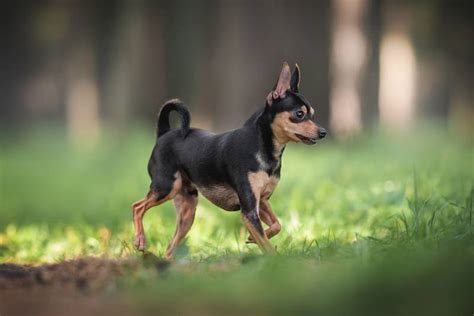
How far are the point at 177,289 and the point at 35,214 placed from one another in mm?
8021

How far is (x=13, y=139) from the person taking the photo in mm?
30516

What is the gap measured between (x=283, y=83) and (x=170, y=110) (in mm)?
1458

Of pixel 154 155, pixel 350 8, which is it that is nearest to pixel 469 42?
pixel 350 8

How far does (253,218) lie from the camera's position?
6.06m

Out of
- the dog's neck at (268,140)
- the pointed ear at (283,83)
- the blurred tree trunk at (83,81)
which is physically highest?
the pointed ear at (283,83)

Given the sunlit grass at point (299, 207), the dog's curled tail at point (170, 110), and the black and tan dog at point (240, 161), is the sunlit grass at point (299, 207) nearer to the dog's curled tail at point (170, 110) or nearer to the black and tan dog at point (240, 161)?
the black and tan dog at point (240, 161)

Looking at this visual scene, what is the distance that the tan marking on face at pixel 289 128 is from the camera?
609cm

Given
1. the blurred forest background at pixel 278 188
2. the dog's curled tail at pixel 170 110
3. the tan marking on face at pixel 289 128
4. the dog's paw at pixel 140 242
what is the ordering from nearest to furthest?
the blurred forest background at pixel 278 188, the tan marking on face at pixel 289 128, the dog's paw at pixel 140 242, the dog's curled tail at pixel 170 110

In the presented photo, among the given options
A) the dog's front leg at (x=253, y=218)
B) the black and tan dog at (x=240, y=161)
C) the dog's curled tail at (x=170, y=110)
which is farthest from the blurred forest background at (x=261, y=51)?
the dog's front leg at (x=253, y=218)

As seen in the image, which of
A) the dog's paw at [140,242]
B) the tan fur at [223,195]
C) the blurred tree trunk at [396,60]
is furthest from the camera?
the blurred tree trunk at [396,60]

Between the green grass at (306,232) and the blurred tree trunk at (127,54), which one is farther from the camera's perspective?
the blurred tree trunk at (127,54)

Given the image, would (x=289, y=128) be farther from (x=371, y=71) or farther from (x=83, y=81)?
(x=83, y=81)

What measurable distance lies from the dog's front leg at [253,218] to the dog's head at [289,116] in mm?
502

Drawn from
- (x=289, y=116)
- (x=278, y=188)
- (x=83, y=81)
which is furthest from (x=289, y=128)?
(x=83, y=81)
